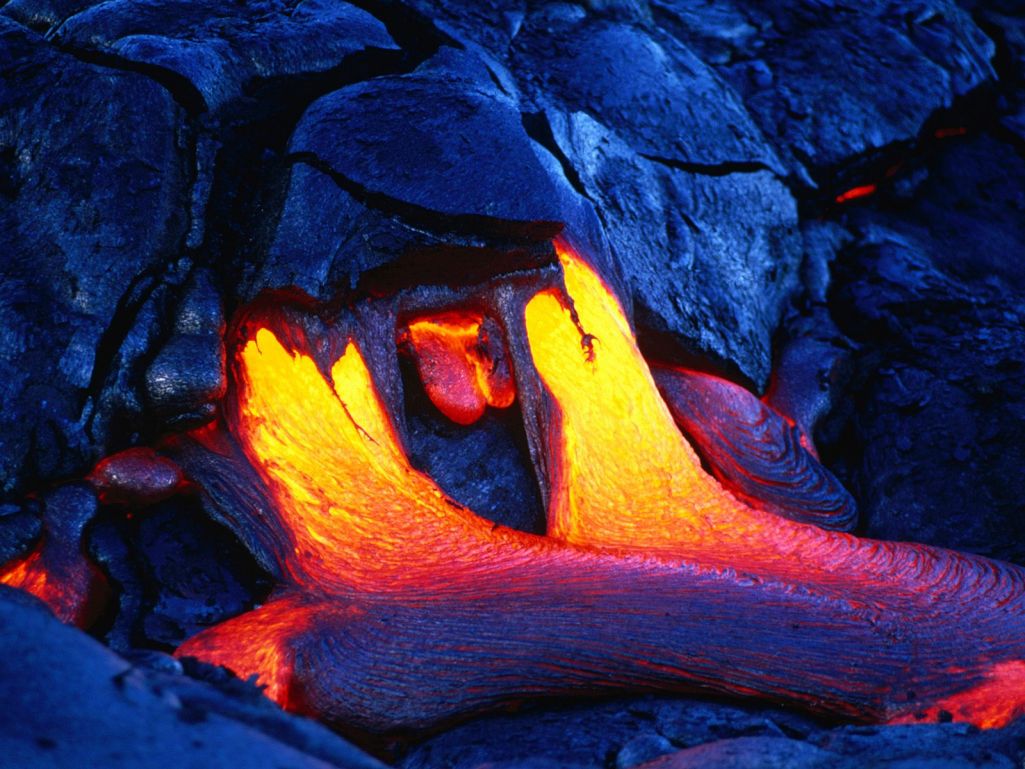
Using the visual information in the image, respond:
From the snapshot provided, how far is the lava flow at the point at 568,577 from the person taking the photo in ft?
6.31

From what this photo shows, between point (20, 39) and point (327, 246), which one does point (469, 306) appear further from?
point (20, 39)

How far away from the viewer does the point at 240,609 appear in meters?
2.20

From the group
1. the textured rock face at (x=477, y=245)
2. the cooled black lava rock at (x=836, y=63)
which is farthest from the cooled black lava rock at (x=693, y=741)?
the cooled black lava rock at (x=836, y=63)

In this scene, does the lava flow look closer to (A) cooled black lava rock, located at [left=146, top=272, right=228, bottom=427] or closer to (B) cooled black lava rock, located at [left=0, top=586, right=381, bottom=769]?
(A) cooled black lava rock, located at [left=146, top=272, right=228, bottom=427]

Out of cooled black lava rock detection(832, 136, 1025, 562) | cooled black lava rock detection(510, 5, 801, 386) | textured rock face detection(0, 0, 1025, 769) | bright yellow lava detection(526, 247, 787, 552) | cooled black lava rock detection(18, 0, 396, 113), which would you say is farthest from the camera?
cooled black lava rock detection(510, 5, 801, 386)

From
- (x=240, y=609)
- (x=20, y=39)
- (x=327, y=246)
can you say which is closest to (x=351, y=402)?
(x=327, y=246)

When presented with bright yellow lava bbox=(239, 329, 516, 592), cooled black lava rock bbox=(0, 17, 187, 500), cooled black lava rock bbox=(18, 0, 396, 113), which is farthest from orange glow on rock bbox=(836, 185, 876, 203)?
cooled black lava rock bbox=(0, 17, 187, 500)

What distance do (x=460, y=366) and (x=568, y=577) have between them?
2.24 feet

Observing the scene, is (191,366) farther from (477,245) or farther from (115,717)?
(115,717)

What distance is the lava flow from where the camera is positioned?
1923 mm

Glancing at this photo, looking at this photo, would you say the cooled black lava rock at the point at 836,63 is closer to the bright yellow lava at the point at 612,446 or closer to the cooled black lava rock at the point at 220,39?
the bright yellow lava at the point at 612,446

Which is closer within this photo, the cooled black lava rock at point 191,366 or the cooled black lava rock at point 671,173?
the cooled black lava rock at point 191,366

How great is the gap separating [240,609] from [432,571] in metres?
0.42

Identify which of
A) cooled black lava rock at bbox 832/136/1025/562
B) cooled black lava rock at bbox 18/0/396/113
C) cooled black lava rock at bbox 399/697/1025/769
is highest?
cooled black lava rock at bbox 18/0/396/113
